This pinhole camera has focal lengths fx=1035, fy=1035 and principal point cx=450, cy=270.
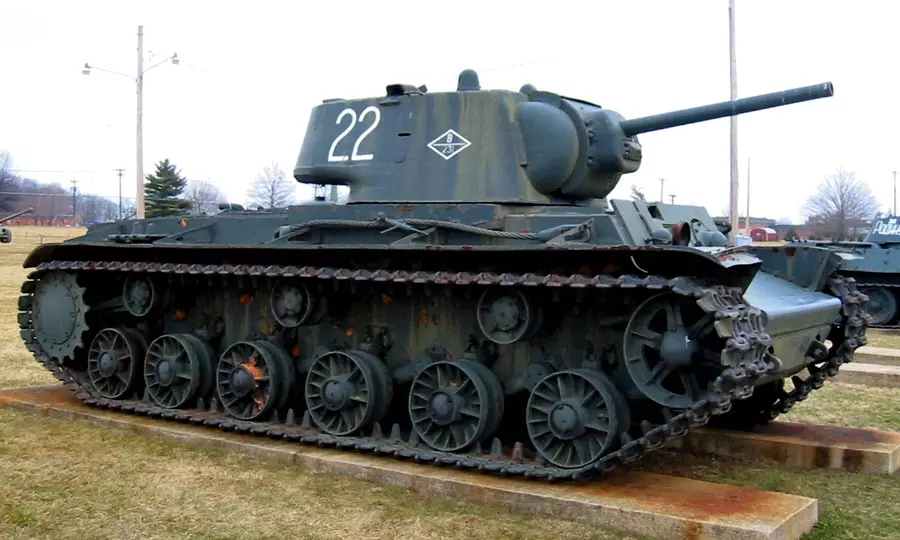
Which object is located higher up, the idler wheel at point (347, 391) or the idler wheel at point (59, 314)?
the idler wheel at point (59, 314)

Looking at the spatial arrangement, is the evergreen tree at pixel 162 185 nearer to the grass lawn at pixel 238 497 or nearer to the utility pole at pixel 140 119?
the utility pole at pixel 140 119

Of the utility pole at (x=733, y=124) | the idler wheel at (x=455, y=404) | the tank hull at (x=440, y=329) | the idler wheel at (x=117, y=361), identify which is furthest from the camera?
the utility pole at (x=733, y=124)

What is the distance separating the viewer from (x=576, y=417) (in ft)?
28.1

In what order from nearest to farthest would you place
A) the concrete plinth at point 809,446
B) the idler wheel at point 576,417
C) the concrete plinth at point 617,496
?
1. the concrete plinth at point 617,496
2. the idler wheel at point 576,417
3. the concrete plinth at point 809,446

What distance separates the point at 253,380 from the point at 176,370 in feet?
3.75

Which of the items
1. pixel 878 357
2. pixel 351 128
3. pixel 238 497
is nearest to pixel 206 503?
pixel 238 497

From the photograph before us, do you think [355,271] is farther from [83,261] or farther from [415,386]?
[83,261]

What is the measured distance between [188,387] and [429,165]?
3.65 meters

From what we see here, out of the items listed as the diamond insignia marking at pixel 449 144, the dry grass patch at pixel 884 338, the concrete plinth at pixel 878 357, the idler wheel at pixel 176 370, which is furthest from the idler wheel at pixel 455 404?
the dry grass patch at pixel 884 338

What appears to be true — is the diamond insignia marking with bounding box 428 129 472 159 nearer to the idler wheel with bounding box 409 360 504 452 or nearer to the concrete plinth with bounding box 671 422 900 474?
the idler wheel with bounding box 409 360 504 452

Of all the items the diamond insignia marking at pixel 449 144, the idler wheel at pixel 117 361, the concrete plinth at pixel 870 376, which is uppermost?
the diamond insignia marking at pixel 449 144

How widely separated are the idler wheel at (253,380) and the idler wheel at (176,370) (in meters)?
0.44

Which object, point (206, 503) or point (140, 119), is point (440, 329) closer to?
point (206, 503)

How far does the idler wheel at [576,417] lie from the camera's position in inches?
335
